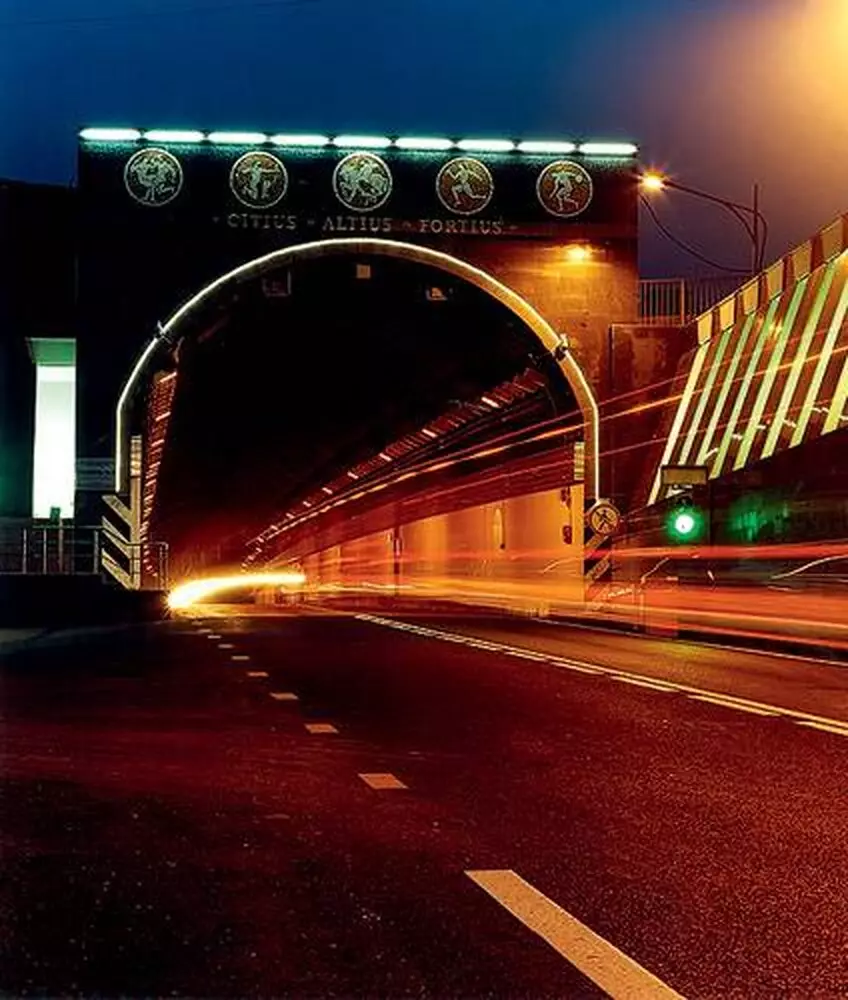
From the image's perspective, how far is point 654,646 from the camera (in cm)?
2450

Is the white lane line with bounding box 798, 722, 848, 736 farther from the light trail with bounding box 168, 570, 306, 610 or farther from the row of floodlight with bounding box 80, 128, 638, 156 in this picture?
the light trail with bounding box 168, 570, 306, 610

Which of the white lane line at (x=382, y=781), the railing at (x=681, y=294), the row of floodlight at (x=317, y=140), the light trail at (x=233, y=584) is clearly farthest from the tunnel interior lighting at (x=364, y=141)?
the white lane line at (x=382, y=781)

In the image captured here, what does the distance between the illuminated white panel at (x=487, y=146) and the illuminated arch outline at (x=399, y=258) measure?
8.56 feet

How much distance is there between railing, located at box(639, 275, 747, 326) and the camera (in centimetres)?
4119

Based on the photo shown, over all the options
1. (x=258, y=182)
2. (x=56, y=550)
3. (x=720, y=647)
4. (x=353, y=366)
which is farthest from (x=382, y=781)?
(x=353, y=366)

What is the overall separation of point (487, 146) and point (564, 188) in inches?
85.6

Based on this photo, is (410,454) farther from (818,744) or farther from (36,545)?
(818,744)

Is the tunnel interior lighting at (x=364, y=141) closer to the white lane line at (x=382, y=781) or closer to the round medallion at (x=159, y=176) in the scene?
the round medallion at (x=159, y=176)

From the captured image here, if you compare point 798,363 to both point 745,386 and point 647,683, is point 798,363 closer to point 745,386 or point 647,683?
point 745,386

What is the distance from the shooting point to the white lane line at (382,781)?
9602 millimetres

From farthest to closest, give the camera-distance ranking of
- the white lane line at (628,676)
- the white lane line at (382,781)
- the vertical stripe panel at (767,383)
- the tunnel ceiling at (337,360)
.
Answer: the tunnel ceiling at (337,360) < the vertical stripe panel at (767,383) < the white lane line at (628,676) < the white lane line at (382,781)

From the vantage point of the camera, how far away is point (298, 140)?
123 feet

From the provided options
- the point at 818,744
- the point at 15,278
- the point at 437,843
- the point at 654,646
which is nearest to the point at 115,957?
the point at 437,843

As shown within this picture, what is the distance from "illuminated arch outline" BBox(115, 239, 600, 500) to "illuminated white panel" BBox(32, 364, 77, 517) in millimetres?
7031
